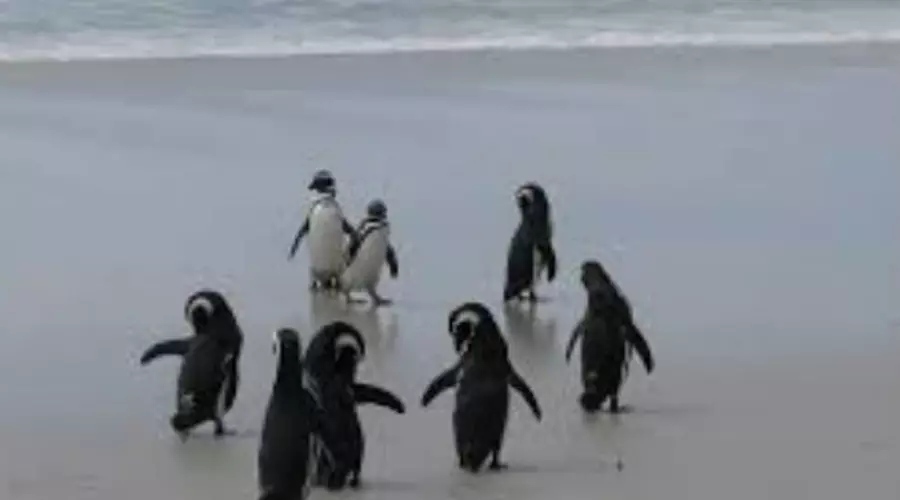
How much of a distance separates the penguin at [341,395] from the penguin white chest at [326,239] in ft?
9.77

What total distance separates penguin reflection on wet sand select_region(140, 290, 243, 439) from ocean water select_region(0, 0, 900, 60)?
12.0 metres

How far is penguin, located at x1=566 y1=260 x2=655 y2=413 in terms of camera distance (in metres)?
8.20

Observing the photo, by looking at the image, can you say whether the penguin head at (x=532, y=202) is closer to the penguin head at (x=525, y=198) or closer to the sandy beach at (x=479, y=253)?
the penguin head at (x=525, y=198)

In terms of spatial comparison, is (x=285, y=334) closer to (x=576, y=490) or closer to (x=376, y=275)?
(x=576, y=490)

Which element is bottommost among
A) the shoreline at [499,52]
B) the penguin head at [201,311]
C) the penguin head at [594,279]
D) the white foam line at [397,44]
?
the penguin head at [201,311]

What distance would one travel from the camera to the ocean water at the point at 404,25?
2070cm

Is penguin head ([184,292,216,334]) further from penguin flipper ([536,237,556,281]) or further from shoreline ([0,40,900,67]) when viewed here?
shoreline ([0,40,900,67])

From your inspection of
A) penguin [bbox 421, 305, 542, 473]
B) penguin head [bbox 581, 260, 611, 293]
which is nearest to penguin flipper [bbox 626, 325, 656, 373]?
penguin head [bbox 581, 260, 611, 293]

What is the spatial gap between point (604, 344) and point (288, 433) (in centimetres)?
169

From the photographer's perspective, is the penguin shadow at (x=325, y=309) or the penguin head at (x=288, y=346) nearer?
the penguin head at (x=288, y=346)

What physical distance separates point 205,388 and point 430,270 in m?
3.07

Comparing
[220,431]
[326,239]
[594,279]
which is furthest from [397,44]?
[220,431]

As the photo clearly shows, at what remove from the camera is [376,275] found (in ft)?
34.1

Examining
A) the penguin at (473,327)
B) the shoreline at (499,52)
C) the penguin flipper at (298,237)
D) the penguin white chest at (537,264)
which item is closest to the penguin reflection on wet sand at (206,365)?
the penguin at (473,327)
